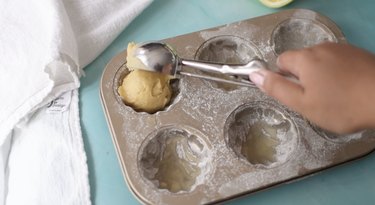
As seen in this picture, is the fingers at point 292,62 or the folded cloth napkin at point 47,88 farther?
the folded cloth napkin at point 47,88

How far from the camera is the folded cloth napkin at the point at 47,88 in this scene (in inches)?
25.9

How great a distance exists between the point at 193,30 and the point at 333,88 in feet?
1.04

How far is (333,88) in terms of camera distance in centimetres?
54

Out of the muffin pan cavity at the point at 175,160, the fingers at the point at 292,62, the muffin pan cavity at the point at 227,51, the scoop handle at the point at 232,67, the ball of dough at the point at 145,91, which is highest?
the fingers at the point at 292,62

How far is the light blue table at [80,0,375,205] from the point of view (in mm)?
654

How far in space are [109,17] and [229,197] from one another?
14.3 inches

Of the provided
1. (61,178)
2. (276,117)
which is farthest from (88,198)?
(276,117)

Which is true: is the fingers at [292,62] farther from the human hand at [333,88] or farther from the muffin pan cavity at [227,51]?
the muffin pan cavity at [227,51]

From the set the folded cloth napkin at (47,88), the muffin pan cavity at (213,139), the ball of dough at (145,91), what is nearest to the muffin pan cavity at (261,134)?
the muffin pan cavity at (213,139)

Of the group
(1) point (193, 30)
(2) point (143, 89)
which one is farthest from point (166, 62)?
(1) point (193, 30)

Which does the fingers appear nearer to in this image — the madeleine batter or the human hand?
the human hand

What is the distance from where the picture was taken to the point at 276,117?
0.70m

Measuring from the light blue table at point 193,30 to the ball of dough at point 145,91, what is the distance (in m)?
0.06

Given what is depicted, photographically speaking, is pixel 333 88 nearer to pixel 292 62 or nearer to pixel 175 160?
pixel 292 62
